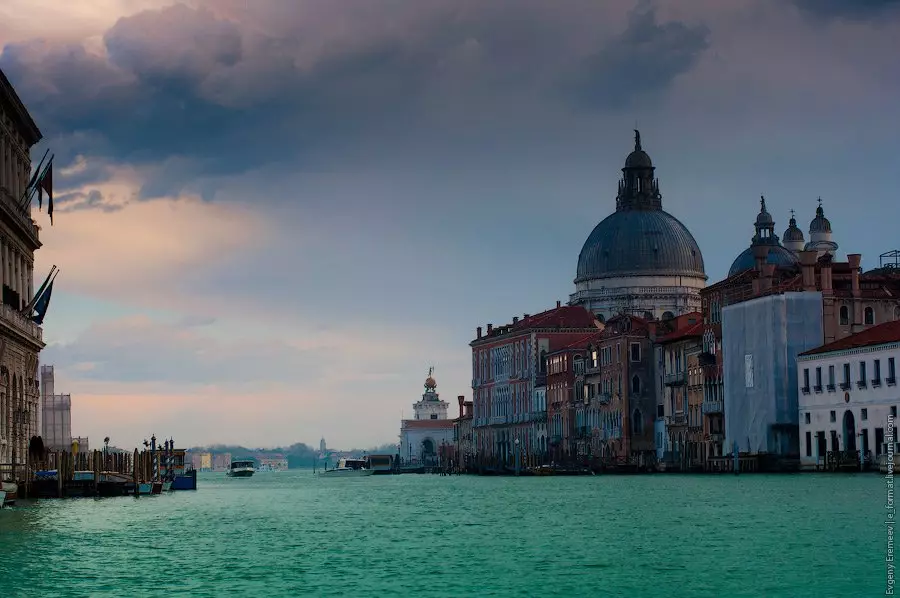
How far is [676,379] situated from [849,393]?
26.0 meters

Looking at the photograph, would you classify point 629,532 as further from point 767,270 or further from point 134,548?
point 767,270

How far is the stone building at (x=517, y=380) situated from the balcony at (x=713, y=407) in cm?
2745

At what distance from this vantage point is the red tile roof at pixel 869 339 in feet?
263

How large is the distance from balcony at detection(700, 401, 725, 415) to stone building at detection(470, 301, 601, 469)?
27446 millimetres

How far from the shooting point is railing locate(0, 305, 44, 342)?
5005 cm

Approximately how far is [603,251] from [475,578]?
112 meters

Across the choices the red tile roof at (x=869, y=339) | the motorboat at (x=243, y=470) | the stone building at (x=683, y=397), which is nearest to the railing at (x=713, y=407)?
the stone building at (x=683, y=397)

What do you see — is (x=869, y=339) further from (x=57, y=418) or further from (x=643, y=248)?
(x=643, y=248)

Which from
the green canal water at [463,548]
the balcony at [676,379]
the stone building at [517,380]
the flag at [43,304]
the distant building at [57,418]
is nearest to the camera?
the green canal water at [463,548]

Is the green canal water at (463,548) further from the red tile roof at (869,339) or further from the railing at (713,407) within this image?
the railing at (713,407)

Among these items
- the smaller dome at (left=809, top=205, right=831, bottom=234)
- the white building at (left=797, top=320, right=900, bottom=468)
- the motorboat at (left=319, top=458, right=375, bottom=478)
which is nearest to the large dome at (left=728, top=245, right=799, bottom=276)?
the smaller dome at (left=809, top=205, right=831, bottom=234)

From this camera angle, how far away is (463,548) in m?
35.8

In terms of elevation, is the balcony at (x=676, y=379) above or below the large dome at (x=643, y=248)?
below

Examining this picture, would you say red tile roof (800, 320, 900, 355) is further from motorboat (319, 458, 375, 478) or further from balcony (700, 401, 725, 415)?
motorboat (319, 458, 375, 478)
